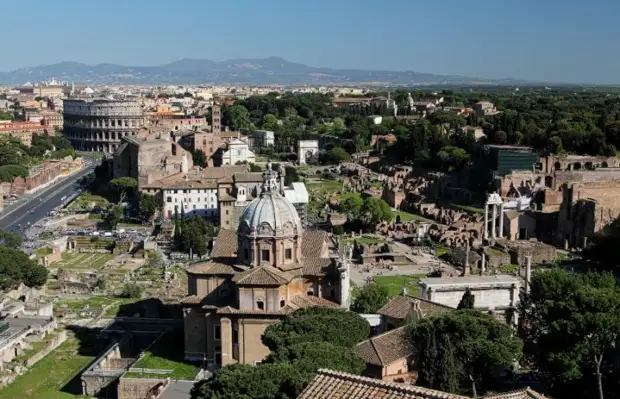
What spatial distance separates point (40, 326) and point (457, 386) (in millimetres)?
21196

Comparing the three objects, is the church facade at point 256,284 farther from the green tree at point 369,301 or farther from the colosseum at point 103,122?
the colosseum at point 103,122

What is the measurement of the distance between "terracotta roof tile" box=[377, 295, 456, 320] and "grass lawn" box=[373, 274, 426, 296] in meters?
10.7

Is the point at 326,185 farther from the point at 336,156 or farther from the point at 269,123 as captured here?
the point at 269,123

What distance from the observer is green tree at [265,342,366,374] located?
21.3m

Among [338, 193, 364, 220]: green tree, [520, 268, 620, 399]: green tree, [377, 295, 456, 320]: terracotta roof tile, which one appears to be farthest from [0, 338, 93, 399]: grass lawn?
[338, 193, 364, 220]: green tree

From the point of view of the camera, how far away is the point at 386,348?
2700cm

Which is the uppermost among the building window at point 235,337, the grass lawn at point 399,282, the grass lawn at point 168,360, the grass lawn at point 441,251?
the building window at point 235,337

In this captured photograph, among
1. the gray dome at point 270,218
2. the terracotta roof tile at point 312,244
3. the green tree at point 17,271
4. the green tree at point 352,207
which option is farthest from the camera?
the green tree at point 352,207

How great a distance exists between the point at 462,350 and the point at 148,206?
1702 inches

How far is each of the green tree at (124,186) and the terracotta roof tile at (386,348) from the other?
160 feet

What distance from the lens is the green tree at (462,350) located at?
2266 centimetres

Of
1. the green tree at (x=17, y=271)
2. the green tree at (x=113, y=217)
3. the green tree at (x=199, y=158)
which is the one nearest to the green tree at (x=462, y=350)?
the green tree at (x=17, y=271)

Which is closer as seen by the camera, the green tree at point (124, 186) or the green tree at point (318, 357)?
the green tree at point (318, 357)

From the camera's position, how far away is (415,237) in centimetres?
5838
